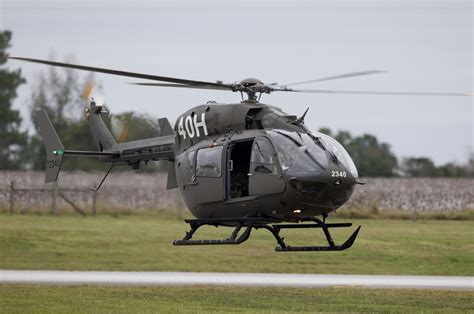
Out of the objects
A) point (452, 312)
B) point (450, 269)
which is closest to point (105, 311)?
point (452, 312)

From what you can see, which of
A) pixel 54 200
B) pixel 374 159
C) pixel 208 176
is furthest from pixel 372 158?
pixel 208 176

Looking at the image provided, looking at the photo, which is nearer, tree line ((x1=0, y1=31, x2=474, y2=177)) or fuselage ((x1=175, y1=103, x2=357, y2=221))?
fuselage ((x1=175, y1=103, x2=357, y2=221))

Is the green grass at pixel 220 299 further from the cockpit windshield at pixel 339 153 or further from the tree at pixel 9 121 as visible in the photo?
the tree at pixel 9 121

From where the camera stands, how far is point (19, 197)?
43156 millimetres

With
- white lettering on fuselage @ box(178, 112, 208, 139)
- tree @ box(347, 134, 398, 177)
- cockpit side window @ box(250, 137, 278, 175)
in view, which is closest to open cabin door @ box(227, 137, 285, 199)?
cockpit side window @ box(250, 137, 278, 175)

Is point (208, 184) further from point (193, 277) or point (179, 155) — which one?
point (193, 277)

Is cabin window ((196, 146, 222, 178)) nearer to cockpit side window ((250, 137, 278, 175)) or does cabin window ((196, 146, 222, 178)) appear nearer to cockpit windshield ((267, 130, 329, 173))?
cockpit side window ((250, 137, 278, 175))

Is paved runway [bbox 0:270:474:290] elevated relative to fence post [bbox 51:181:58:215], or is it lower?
lower

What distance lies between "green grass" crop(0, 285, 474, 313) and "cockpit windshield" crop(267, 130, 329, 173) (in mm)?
3094

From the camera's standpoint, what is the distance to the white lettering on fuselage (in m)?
23.5

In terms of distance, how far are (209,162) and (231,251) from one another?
1231 centimetres

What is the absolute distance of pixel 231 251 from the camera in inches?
1364

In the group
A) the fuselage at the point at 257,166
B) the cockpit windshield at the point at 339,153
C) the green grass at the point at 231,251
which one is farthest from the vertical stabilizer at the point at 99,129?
the cockpit windshield at the point at 339,153

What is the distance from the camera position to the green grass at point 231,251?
31.7 m
